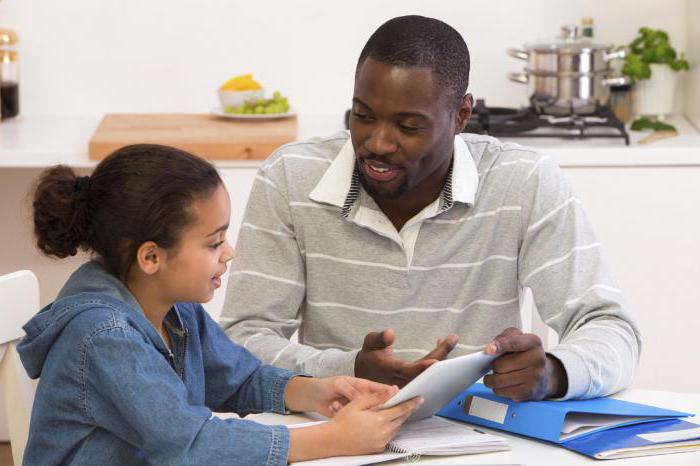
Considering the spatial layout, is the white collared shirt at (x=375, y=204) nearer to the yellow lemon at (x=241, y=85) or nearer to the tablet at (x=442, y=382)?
the tablet at (x=442, y=382)

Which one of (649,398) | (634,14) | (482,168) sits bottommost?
(649,398)

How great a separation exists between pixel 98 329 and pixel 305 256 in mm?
588

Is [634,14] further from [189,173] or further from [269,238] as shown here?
[189,173]

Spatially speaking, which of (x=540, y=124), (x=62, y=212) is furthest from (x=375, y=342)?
(x=540, y=124)

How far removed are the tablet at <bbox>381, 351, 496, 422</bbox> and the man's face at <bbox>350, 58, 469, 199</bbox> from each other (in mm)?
387

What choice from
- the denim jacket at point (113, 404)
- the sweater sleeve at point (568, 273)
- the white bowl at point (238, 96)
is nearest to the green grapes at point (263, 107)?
the white bowl at point (238, 96)

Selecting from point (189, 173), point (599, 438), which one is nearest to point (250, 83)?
point (189, 173)

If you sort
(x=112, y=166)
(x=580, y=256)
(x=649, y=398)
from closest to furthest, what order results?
(x=112, y=166)
(x=649, y=398)
(x=580, y=256)

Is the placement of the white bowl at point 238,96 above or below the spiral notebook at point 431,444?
above

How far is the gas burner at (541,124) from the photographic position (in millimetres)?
2982

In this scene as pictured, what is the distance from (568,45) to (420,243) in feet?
4.72

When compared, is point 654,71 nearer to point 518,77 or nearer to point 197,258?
point 518,77

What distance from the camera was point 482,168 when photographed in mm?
1891

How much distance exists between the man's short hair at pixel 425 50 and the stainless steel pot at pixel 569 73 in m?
1.30
